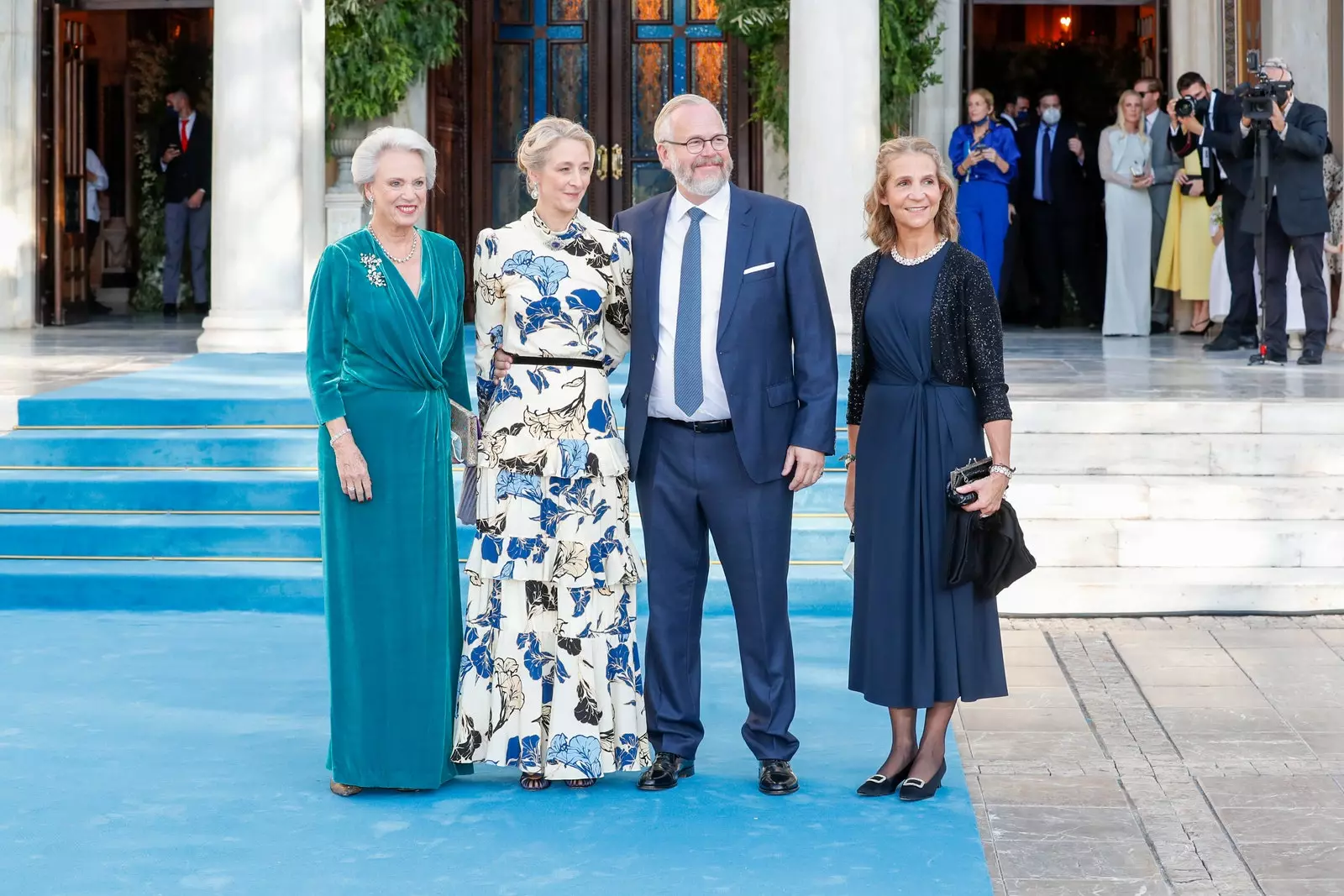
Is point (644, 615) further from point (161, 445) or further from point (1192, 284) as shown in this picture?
point (1192, 284)

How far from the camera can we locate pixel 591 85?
1442 cm

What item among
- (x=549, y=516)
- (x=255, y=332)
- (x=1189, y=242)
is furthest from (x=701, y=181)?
(x=1189, y=242)

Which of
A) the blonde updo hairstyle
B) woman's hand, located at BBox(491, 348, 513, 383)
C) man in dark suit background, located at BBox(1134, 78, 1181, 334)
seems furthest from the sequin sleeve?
man in dark suit background, located at BBox(1134, 78, 1181, 334)

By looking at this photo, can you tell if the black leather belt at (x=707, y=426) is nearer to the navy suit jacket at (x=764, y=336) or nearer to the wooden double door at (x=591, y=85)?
the navy suit jacket at (x=764, y=336)

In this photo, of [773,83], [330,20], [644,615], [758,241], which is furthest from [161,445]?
[773,83]

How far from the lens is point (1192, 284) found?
13.2 metres

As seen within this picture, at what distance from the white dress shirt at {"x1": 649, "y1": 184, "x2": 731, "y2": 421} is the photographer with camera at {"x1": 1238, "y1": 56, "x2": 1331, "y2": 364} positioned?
6.70 metres

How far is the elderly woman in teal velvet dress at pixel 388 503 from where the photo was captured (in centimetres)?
464

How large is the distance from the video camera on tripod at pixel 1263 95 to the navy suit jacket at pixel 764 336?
6555 mm

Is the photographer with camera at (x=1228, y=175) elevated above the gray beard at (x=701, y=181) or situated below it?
above

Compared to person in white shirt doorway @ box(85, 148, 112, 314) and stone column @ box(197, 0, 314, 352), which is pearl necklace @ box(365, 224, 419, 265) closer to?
stone column @ box(197, 0, 314, 352)

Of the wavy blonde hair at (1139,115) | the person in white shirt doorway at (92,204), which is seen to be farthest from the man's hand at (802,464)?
the person in white shirt doorway at (92,204)

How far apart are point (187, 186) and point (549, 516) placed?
1249 centimetres

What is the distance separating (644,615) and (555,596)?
233 cm
